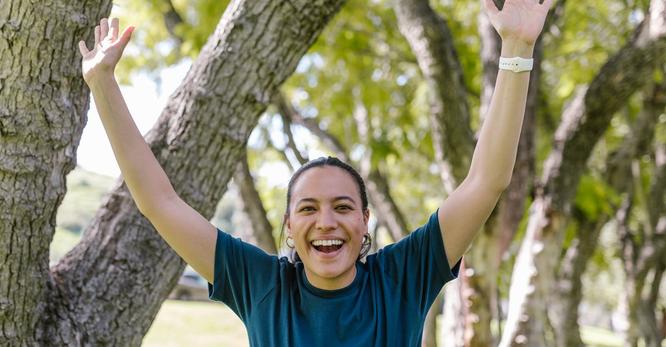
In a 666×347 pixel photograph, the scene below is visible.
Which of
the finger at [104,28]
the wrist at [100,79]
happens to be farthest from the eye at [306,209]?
the finger at [104,28]

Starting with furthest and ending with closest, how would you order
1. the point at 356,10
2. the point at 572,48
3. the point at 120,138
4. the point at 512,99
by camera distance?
the point at 572,48
the point at 356,10
the point at 120,138
the point at 512,99

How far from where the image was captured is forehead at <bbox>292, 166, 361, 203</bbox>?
2211 mm

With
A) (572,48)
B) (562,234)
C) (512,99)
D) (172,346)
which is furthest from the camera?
(172,346)

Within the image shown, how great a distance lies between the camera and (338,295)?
2.14 meters

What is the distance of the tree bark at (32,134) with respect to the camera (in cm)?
272

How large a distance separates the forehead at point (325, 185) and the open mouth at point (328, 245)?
0.38ft

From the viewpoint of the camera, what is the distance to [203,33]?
645cm

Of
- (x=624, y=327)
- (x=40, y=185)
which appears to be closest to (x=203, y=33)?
(x=40, y=185)

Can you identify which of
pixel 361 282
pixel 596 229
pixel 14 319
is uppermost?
pixel 596 229

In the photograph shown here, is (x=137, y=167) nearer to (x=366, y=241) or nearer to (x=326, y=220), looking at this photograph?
(x=326, y=220)

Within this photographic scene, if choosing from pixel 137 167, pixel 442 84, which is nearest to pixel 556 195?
pixel 442 84

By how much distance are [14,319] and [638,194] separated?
8729 mm

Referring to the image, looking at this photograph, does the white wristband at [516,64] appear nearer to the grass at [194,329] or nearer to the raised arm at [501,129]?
the raised arm at [501,129]

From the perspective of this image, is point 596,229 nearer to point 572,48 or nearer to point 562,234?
point 572,48
